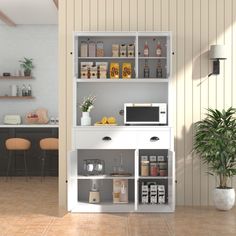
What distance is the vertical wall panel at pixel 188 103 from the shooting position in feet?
22.3

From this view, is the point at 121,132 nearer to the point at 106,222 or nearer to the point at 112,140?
the point at 112,140

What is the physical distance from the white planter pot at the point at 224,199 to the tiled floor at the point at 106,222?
3.2 inches

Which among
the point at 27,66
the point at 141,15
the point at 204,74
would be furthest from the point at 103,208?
the point at 27,66

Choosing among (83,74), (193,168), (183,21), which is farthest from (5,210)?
(183,21)

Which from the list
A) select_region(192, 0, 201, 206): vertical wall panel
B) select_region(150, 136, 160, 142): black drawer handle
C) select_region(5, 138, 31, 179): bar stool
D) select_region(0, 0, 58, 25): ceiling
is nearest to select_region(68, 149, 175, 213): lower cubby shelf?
select_region(150, 136, 160, 142): black drawer handle

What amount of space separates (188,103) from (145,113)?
0.60 meters

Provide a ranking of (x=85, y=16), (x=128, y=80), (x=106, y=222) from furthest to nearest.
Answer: (x=85, y=16)
(x=128, y=80)
(x=106, y=222)

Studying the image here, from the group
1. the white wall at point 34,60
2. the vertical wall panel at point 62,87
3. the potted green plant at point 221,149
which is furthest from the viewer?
the white wall at point 34,60

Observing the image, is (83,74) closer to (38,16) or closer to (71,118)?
(71,118)

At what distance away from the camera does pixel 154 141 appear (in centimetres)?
640

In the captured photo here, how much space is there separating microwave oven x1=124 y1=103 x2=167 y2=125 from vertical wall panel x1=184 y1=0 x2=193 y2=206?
0.42m

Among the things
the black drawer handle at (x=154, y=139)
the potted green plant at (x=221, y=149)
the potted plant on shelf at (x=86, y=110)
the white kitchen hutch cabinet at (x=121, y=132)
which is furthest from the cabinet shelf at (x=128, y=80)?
the potted green plant at (x=221, y=149)

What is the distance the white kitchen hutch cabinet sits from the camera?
6.39 meters

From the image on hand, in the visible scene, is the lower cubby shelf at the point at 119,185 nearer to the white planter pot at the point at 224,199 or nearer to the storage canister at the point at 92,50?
the white planter pot at the point at 224,199
